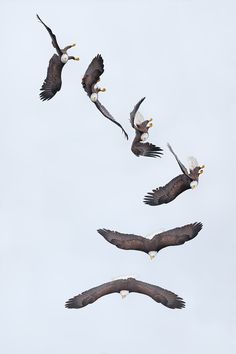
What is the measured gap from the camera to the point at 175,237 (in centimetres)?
7444

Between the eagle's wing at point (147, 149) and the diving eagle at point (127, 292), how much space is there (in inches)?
189

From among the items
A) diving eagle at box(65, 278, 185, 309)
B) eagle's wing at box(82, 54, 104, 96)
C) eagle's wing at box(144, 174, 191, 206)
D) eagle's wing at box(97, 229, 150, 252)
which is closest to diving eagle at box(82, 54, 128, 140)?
eagle's wing at box(82, 54, 104, 96)

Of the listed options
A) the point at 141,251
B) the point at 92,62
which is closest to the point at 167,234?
the point at 141,251

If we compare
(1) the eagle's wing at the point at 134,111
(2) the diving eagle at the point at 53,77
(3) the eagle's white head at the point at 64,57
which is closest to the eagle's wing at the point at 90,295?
(1) the eagle's wing at the point at 134,111

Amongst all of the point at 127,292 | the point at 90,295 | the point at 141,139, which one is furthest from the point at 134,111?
the point at 90,295

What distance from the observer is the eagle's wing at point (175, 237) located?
7431 centimetres

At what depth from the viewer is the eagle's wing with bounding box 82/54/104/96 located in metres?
73.8

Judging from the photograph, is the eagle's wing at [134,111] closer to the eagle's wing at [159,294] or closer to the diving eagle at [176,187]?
the diving eagle at [176,187]

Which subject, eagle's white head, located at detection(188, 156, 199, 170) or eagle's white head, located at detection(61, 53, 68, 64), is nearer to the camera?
eagle's white head, located at detection(188, 156, 199, 170)

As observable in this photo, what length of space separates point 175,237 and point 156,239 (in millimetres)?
739

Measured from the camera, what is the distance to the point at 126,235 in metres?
74.8

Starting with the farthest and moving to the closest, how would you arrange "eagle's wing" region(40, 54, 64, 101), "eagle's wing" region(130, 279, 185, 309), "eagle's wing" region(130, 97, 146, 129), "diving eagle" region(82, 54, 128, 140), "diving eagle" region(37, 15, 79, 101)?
"eagle's wing" region(40, 54, 64, 101) < "diving eagle" region(37, 15, 79, 101) < "diving eagle" region(82, 54, 128, 140) < "eagle's wing" region(130, 279, 185, 309) < "eagle's wing" region(130, 97, 146, 129)

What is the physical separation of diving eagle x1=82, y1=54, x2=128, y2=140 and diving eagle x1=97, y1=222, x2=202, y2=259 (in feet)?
13.2

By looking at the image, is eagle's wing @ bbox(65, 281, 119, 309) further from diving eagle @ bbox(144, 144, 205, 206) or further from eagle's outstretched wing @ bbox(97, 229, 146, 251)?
diving eagle @ bbox(144, 144, 205, 206)
